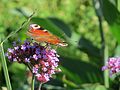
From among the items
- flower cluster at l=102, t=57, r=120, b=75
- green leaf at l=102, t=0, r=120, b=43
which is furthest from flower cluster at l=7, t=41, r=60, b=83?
green leaf at l=102, t=0, r=120, b=43

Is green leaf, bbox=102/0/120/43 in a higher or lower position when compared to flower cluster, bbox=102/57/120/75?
higher

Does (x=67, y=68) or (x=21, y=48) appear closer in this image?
(x=21, y=48)

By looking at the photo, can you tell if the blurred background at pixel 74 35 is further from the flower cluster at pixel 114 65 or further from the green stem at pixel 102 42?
the flower cluster at pixel 114 65

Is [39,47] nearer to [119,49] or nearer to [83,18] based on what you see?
[119,49]

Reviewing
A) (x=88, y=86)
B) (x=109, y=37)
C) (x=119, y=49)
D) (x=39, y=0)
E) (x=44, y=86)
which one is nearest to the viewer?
(x=88, y=86)

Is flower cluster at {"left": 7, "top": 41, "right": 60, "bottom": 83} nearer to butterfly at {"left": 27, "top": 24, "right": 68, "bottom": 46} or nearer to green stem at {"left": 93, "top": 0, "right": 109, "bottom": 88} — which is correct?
butterfly at {"left": 27, "top": 24, "right": 68, "bottom": 46}

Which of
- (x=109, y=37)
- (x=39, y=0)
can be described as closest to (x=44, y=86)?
(x=109, y=37)
